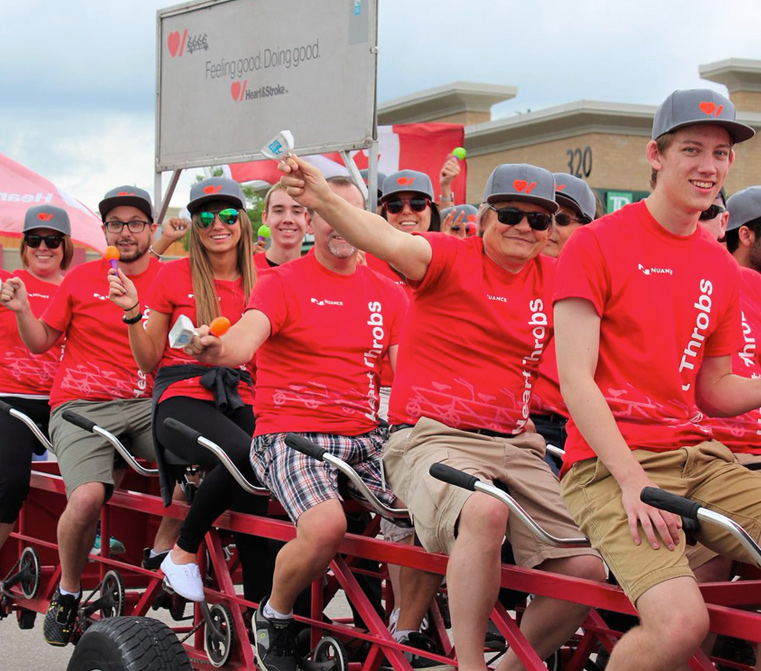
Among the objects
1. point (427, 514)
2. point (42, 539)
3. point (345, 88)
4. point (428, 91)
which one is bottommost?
point (42, 539)

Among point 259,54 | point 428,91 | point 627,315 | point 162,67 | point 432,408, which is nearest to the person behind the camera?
A: point 627,315

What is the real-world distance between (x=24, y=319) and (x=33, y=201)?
596 cm

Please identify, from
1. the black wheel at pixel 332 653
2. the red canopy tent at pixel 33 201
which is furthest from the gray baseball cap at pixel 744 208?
the red canopy tent at pixel 33 201

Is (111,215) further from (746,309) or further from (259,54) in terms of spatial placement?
(746,309)

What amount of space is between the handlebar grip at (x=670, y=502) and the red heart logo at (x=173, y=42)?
654cm

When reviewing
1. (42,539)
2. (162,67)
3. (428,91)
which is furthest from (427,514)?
(428,91)

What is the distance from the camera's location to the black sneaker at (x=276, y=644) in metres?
4.40

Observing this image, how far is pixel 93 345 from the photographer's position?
593 cm

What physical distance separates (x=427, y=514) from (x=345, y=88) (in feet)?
13.0

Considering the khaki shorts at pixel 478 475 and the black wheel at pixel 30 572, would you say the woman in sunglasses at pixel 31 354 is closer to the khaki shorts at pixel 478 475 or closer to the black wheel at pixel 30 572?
the black wheel at pixel 30 572

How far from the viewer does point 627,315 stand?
3445 millimetres

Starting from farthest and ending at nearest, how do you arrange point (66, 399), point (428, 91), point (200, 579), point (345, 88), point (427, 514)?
point (428, 91) → point (345, 88) → point (66, 399) → point (200, 579) → point (427, 514)

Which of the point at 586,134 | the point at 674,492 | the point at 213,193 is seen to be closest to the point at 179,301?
the point at 213,193

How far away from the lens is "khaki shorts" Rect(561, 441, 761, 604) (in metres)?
3.28
